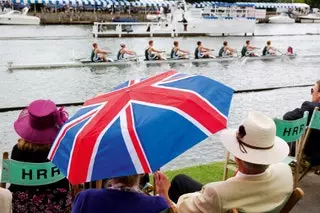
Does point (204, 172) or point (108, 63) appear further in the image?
point (108, 63)

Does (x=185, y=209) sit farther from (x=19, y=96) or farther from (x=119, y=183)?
(x=19, y=96)

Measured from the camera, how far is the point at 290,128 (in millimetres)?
5035

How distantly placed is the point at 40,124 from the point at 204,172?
3523mm

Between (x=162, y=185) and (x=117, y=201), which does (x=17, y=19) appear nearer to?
(x=162, y=185)

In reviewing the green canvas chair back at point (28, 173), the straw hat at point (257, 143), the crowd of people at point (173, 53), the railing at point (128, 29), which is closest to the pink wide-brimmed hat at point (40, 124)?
the green canvas chair back at point (28, 173)

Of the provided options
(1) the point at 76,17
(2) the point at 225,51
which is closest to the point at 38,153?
(2) the point at 225,51

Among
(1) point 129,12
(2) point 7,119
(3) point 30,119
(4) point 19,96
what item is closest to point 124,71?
(4) point 19,96

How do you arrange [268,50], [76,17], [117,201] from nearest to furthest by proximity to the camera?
[117,201]
[268,50]
[76,17]

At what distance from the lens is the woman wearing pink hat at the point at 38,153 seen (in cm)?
373

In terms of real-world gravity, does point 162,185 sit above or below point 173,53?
above

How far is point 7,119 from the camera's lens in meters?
11.4

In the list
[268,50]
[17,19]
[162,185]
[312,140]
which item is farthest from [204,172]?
[17,19]

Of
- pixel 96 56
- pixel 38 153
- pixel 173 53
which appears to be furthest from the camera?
pixel 173 53

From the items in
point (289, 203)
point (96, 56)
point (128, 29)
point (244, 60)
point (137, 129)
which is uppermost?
point (137, 129)
